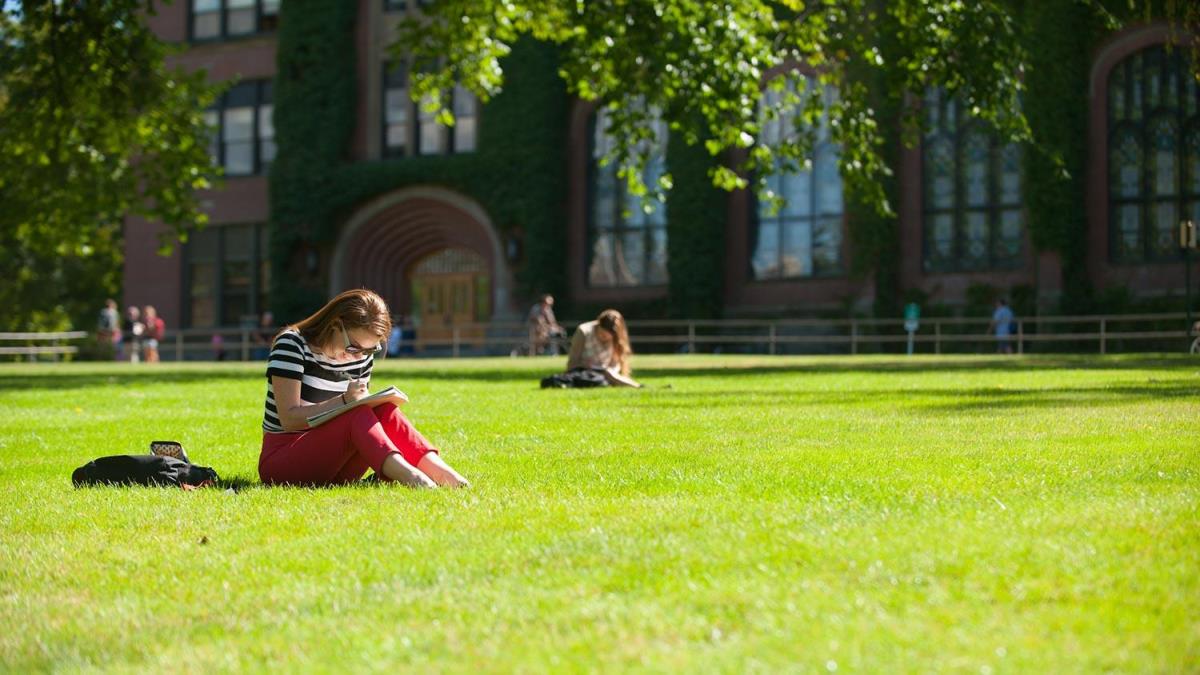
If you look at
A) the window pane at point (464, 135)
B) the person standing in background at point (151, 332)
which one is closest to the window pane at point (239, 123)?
the person standing in background at point (151, 332)

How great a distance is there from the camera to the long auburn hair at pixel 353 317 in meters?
7.79

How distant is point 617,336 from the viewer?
17766 millimetres

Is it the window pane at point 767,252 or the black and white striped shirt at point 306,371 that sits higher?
the window pane at point 767,252

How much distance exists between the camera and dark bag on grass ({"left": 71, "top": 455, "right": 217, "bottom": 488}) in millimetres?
Answer: 7926

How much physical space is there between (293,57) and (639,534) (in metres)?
40.9

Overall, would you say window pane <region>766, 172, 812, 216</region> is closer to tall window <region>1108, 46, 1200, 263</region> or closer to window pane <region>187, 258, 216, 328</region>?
tall window <region>1108, 46, 1200, 263</region>

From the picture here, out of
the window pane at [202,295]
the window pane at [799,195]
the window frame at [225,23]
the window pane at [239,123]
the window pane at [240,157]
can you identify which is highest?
the window frame at [225,23]

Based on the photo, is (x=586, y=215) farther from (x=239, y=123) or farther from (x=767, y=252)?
(x=239, y=123)

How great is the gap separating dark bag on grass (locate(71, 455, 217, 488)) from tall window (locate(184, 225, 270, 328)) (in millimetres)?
39008

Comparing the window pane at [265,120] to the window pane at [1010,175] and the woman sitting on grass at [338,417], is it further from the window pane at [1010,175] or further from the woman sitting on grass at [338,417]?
the woman sitting on grass at [338,417]

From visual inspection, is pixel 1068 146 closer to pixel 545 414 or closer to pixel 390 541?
pixel 545 414

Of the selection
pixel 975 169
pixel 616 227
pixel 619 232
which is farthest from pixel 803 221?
pixel 616 227

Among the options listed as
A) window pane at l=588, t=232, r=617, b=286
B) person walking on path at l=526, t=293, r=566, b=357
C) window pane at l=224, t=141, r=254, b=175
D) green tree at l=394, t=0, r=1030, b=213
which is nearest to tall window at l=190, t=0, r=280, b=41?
window pane at l=224, t=141, r=254, b=175

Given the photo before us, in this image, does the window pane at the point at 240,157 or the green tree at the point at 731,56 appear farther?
the window pane at the point at 240,157
